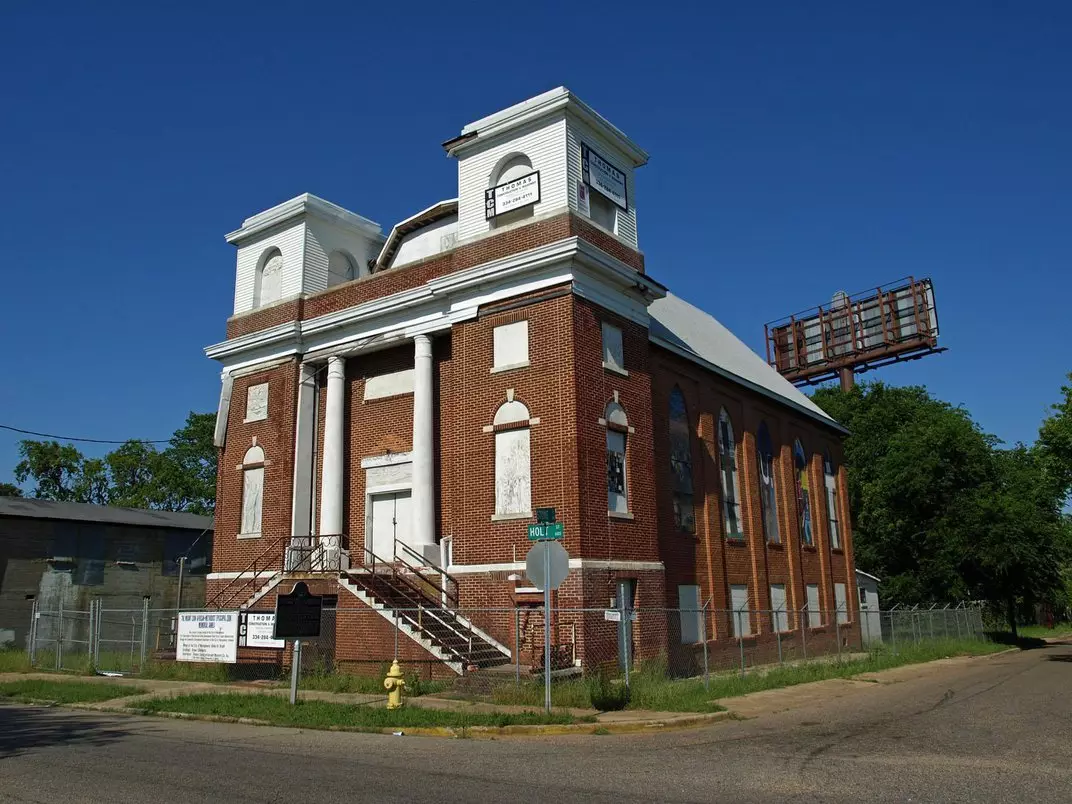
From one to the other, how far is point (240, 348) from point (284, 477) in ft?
15.8

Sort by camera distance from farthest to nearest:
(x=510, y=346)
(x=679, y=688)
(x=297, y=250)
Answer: (x=297, y=250)
(x=510, y=346)
(x=679, y=688)

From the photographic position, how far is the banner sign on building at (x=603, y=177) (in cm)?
2278

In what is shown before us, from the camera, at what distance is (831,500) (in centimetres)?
3778

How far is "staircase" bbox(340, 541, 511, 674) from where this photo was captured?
1909 centimetres

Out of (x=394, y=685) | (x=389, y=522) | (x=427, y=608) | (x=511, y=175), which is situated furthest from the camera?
(x=389, y=522)

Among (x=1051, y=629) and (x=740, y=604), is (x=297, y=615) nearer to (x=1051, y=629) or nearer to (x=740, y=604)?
(x=740, y=604)

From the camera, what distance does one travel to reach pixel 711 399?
94.0ft

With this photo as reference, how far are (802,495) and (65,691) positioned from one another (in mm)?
26053

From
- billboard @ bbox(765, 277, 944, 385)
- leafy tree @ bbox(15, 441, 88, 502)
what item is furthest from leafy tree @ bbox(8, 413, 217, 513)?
billboard @ bbox(765, 277, 944, 385)

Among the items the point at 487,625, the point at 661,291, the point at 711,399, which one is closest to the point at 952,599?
the point at 711,399

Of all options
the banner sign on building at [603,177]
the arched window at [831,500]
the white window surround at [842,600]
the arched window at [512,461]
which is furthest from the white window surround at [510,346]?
the white window surround at [842,600]

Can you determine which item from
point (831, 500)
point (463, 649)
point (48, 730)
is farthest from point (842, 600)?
point (48, 730)

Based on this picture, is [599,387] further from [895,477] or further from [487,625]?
[895,477]

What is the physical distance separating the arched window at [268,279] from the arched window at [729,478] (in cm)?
1502
